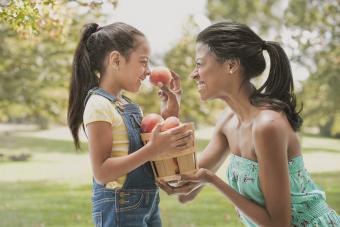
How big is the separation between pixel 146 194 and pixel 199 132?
1573cm

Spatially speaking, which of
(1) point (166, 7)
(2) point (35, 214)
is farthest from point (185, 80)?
(2) point (35, 214)

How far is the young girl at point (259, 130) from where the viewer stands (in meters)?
1.95

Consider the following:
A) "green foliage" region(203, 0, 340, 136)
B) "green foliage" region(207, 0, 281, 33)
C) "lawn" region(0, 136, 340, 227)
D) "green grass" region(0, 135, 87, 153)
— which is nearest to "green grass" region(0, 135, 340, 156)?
"green grass" region(0, 135, 87, 153)

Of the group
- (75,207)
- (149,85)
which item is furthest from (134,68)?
(149,85)

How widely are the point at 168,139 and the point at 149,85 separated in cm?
667

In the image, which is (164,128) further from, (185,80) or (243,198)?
(185,80)

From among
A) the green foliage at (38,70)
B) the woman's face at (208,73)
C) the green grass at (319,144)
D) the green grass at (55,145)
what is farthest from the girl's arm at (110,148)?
the green grass at (319,144)

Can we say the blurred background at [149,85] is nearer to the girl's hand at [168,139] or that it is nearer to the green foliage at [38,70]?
the green foliage at [38,70]

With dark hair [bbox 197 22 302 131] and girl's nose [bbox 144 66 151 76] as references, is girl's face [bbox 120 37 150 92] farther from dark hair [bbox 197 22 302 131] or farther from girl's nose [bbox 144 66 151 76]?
dark hair [bbox 197 22 302 131]

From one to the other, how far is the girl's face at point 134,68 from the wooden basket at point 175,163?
0.20 metres

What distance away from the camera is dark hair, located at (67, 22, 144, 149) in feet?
6.35

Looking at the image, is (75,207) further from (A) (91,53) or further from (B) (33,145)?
(B) (33,145)

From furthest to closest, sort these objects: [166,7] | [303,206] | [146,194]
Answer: [166,7] → [303,206] → [146,194]

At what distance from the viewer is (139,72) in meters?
1.94
